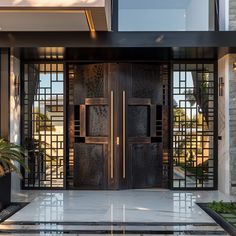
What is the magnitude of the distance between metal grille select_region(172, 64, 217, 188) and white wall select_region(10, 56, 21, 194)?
2824 mm

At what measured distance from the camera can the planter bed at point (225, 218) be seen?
4.87 m

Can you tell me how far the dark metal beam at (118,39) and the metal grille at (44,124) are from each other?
1.30 m

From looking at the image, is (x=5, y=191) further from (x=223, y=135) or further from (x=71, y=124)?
(x=223, y=135)

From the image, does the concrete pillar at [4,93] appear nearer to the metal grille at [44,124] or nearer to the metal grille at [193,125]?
the metal grille at [44,124]

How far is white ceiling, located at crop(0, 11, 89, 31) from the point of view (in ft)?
17.7

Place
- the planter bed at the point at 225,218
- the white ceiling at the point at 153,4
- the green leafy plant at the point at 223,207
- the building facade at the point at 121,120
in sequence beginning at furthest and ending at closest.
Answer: the building facade at the point at 121,120 < the white ceiling at the point at 153,4 < the green leafy plant at the point at 223,207 < the planter bed at the point at 225,218

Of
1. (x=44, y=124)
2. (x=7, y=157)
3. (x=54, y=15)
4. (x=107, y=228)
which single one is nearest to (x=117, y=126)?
(x=44, y=124)

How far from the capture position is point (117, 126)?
297 inches

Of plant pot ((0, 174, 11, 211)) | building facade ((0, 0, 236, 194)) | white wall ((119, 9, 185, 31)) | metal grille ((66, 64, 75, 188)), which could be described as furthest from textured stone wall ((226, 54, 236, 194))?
plant pot ((0, 174, 11, 211))

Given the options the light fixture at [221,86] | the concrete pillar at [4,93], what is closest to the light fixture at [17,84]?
the concrete pillar at [4,93]

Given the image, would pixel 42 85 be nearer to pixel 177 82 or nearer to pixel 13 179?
pixel 13 179

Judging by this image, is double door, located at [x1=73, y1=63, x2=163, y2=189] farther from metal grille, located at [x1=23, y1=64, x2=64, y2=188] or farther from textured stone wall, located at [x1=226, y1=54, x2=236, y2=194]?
textured stone wall, located at [x1=226, y1=54, x2=236, y2=194]

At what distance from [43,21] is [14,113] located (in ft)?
6.97

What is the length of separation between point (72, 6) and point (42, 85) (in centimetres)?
288
